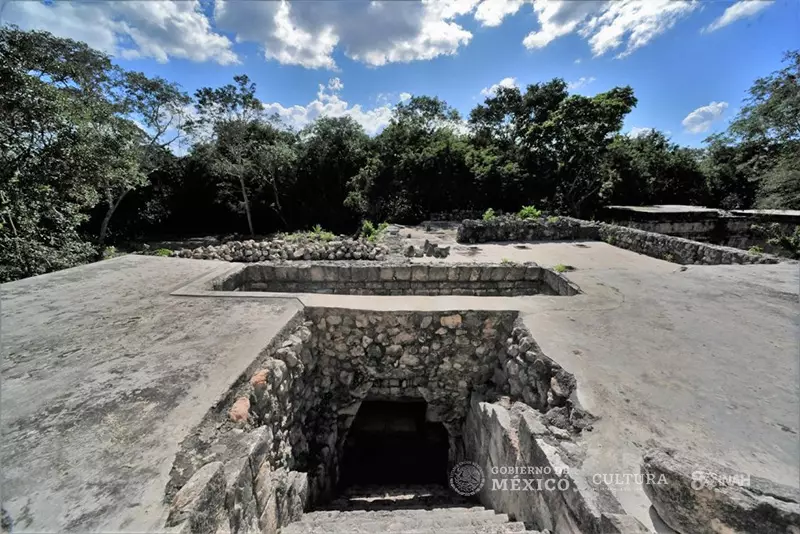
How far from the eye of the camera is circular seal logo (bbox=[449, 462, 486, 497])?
13.1ft

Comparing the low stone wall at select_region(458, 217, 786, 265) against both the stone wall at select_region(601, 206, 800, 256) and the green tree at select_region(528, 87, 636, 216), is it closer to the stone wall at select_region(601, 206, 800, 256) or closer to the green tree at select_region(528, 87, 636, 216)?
the stone wall at select_region(601, 206, 800, 256)

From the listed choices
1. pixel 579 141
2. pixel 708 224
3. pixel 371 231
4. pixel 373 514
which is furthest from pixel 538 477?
pixel 708 224

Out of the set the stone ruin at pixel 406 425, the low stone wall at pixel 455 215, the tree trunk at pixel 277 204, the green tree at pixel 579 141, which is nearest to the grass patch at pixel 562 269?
the stone ruin at pixel 406 425

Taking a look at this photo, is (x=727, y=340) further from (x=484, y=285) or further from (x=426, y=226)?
(x=426, y=226)

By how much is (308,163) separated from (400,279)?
52.7 feet

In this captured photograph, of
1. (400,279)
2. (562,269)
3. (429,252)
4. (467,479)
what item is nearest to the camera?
(467,479)

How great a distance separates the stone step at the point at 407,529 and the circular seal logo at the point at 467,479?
120cm

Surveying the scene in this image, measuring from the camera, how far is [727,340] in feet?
12.0

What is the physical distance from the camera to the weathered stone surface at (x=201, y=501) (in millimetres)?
1729

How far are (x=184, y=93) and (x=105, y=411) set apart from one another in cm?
2051

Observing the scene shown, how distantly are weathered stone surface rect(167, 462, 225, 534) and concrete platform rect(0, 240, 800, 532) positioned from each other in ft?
0.42

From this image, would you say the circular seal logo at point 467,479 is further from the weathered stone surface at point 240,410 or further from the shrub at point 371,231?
the shrub at point 371,231

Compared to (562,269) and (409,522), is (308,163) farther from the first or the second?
(409,522)

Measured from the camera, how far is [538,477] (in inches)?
95.5
